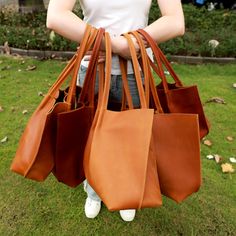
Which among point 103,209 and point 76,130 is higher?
point 76,130

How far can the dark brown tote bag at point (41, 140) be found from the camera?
1.52 m

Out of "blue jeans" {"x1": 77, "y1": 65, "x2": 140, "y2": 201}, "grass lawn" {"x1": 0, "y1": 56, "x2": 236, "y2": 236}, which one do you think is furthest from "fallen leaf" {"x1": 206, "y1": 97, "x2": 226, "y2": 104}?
"blue jeans" {"x1": 77, "y1": 65, "x2": 140, "y2": 201}

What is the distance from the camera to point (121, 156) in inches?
53.0

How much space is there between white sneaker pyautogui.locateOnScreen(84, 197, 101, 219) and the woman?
0.81 m

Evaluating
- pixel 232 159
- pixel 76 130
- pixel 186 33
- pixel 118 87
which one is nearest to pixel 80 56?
pixel 76 130

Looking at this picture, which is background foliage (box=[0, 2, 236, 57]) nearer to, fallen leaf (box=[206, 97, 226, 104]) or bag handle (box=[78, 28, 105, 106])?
fallen leaf (box=[206, 97, 226, 104])

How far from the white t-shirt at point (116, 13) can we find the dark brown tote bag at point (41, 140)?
10.3 inches

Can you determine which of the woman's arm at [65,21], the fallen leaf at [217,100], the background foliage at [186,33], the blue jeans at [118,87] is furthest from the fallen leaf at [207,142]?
the background foliage at [186,33]

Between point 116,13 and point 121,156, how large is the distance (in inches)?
26.9

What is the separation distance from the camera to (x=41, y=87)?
4.29 m

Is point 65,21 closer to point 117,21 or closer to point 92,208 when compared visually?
point 117,21

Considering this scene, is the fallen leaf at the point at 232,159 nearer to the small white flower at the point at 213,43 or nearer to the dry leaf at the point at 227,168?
the dry leaf at the point at 227,168

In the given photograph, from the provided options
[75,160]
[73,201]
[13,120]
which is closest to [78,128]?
[75,160]

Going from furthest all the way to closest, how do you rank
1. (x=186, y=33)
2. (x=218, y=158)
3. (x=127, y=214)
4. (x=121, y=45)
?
(x=186, y=33)
(x=218, y=158)
(x=127, y=214)
(x=121, y=45)
